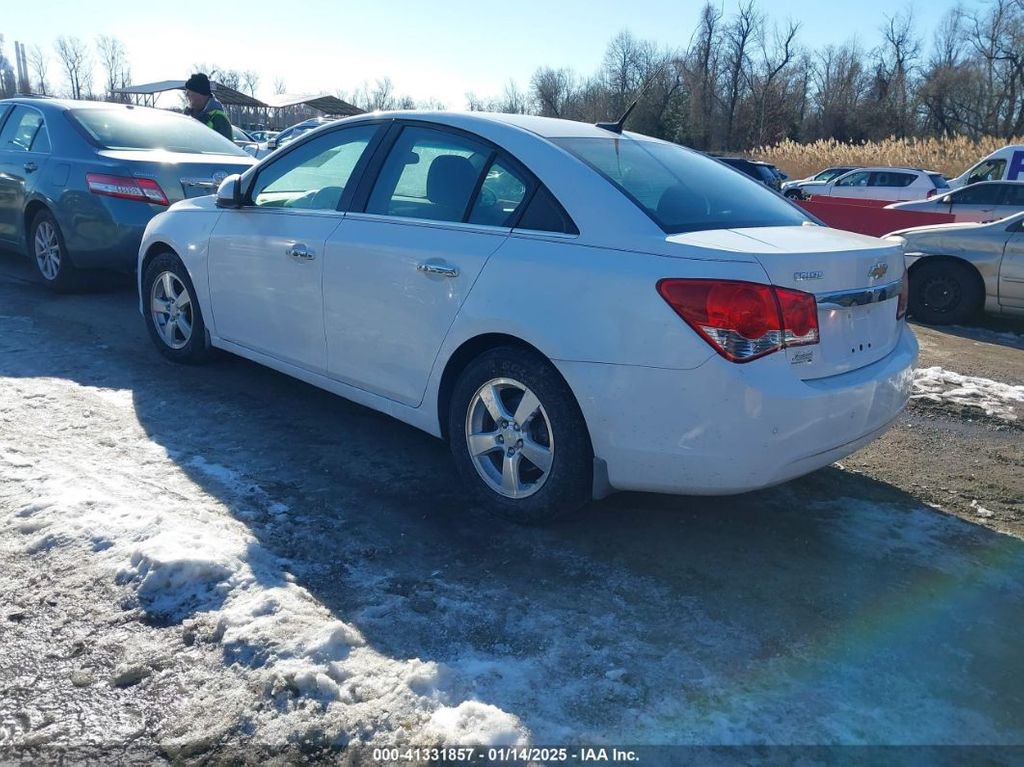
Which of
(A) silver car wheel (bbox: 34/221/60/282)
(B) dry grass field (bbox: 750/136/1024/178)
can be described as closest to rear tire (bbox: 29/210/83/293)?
(A) silver car wheel (bbox: 34/221/60/282)

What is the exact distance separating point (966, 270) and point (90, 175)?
801 cm

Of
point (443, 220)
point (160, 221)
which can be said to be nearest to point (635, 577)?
point (443, 220)

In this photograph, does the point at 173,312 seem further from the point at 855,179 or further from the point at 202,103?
the point at 855,179

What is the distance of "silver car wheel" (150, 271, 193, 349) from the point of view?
5336 millimetres

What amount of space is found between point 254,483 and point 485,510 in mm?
1030

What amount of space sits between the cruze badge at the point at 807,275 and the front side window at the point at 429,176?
141 cm

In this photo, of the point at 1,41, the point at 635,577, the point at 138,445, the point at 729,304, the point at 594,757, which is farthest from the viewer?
the point at 1,41

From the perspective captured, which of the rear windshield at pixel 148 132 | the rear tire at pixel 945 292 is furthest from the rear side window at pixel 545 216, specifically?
the rear tire at pixel 945 292

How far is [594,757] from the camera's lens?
2223mm

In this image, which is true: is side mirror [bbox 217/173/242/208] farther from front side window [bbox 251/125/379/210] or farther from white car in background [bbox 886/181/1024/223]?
white car in background [bbox 886/181/1024/223]

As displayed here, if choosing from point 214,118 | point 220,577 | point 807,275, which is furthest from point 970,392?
point 214,118

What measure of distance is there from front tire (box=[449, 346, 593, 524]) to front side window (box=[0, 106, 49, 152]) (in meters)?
5.70

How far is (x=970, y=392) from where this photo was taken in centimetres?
566

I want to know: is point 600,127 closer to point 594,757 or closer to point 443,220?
point 443,220
